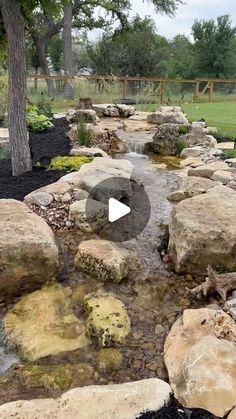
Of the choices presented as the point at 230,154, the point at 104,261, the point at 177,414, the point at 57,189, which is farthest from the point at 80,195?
the point at 230,154

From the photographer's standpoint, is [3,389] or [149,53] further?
[149,53]

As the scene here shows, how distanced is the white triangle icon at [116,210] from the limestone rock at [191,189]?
0.65 metres

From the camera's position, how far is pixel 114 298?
2.64 m

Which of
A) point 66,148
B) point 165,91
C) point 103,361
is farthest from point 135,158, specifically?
point 165,91

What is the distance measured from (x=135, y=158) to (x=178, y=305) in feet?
13.0

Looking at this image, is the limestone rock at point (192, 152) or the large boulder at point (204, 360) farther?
the limestone rock at point (192, 152)

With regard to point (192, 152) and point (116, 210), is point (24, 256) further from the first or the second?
point (192, 152)

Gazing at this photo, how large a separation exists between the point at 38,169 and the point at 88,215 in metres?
1.69

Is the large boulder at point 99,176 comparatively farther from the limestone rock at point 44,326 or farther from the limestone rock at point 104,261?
A: the limestone rock at point 44,326

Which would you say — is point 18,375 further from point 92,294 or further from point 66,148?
point 66,148

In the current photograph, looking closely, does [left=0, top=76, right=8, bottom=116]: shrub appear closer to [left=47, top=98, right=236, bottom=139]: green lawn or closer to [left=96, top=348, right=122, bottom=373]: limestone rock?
[left=47, top=98, right=236, bottom=139]: green lawn

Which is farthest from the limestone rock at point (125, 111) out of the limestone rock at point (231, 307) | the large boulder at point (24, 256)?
the limestone rock at point (231, 307)

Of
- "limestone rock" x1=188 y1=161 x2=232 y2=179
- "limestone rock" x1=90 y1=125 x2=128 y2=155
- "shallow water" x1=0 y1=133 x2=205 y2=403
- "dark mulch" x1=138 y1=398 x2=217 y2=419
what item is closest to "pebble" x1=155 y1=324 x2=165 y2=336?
"shallow water" x1=0 y1=133 x2=205 y2=403
